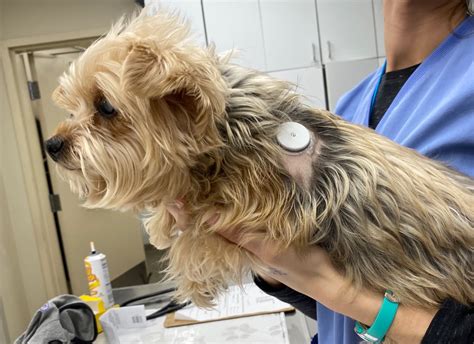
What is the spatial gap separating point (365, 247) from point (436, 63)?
0.39m

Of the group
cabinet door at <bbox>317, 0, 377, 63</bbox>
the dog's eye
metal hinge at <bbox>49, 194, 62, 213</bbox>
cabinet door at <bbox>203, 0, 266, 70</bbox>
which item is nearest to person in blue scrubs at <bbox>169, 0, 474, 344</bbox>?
the dog's eye

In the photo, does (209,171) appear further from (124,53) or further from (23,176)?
(23,176)

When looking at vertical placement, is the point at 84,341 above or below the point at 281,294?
below

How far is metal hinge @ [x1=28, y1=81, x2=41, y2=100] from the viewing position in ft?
11.7

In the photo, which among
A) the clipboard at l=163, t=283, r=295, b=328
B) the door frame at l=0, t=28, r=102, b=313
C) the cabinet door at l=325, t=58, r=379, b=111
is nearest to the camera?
the clipboard at l=163, t=283, r=295, b=328

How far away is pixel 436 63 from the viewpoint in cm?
87

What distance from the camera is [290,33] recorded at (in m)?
3.53

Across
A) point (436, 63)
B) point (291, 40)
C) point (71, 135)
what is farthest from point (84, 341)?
point (291, 40)

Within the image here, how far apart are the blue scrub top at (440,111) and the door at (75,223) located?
286cm

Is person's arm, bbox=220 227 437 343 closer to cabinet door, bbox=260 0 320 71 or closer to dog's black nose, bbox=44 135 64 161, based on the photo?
dog's black nose, bbox=44 135 64 161

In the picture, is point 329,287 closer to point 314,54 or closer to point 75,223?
point 314,54

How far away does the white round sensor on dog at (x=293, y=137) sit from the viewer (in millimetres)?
799

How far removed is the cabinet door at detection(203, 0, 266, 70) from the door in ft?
3.39

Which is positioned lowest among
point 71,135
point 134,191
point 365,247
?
point 365,247
